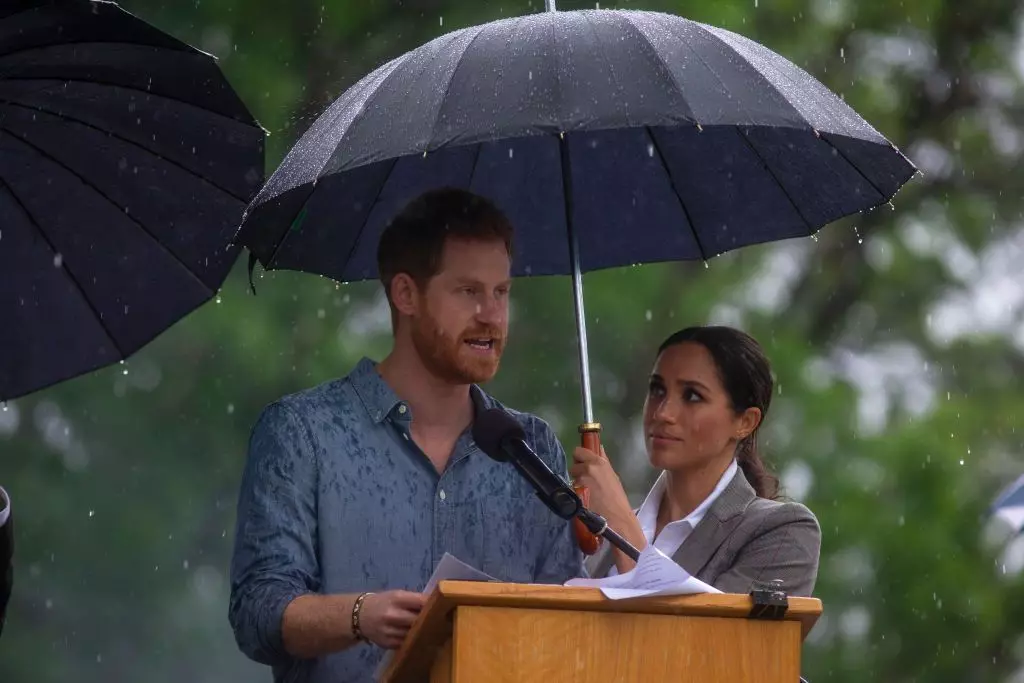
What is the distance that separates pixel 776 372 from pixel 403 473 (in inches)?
336

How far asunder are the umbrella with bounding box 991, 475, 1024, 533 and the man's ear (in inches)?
117

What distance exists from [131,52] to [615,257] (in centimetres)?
127

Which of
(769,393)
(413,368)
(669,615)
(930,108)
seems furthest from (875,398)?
(669,615)

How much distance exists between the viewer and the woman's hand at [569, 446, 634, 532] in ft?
15.9

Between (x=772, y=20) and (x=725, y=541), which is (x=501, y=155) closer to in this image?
(x=725, y=541)

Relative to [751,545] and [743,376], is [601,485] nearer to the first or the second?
[751,545]

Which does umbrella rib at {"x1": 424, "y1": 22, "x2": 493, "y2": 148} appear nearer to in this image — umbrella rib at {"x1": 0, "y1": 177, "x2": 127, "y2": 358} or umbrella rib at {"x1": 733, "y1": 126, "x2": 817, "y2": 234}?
umbrella rib at {"x1": 733, "y1": 126, "x2": 817, "y2": 234}

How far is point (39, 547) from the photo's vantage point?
1480 centimetres

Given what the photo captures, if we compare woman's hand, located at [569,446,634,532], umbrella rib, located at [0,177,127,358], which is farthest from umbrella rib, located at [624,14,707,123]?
umbrella rib, located at [0,177,127,358]

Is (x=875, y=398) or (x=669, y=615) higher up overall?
(x=875, y=398)

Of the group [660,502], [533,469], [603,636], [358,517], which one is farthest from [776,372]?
[603,636]

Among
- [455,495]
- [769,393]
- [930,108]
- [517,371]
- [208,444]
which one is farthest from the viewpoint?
[930,108]

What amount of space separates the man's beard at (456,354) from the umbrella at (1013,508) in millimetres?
2911

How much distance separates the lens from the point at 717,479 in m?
5.70
